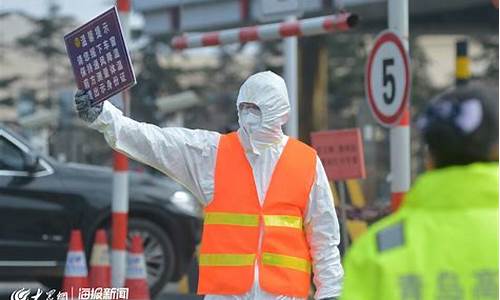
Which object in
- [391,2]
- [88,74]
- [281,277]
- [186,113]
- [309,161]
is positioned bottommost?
[281,277]

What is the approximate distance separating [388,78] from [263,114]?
2.93 metres

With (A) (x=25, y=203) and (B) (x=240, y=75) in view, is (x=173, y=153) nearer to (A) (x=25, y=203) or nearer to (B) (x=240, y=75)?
(A) (x=25, y=203)

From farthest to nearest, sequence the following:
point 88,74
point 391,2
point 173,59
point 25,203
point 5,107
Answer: point 173,59, point 5,107, point 25,203, point 391,2, point 88,74

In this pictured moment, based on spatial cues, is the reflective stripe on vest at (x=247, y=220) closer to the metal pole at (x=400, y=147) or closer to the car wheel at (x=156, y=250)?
the metal pole at (x=400, y=147)

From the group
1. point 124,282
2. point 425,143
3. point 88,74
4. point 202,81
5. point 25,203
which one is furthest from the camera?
point 202,81

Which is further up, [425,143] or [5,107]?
[5,107]

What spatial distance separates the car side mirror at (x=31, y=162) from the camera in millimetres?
10531

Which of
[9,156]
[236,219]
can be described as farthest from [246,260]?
[9,156]

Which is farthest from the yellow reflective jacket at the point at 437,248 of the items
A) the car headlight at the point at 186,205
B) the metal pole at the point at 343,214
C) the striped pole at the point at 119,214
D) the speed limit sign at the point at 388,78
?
the car headlight at the point at 186,205

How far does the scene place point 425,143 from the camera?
2766mm

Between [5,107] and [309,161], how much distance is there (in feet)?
80.7

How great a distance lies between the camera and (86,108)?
17.1 ft

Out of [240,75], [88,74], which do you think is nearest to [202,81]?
[240,75]

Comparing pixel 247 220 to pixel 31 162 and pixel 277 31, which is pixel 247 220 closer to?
pixel 277 31
